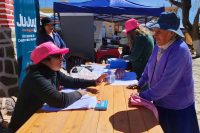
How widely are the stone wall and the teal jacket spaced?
89.1 inches

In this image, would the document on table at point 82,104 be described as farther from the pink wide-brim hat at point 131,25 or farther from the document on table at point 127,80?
the pink wide-brim hat at point 131,25

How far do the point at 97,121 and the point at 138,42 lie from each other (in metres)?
2.31

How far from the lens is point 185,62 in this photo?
2.79 m

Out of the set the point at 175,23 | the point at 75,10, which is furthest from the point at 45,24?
the point at 175,23

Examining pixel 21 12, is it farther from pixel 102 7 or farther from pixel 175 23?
pixel 175 23

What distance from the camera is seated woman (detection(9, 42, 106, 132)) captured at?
275 centimetres

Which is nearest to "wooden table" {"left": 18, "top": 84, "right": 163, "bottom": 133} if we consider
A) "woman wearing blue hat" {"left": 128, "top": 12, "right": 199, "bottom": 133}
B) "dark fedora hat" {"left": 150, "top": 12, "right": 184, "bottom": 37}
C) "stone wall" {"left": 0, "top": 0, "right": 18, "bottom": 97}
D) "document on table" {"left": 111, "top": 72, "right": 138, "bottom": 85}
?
"woman wearing blue hat" {"left": 128, "top": 12, "right": 199, "bottom": 133}

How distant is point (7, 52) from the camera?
6.00m

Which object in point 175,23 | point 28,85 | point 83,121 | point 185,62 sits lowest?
point 83,121

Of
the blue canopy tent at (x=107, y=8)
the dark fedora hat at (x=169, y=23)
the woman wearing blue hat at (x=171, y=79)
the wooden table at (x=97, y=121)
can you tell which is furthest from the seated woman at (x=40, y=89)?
the blue canopy tent at (x=107, y=8)

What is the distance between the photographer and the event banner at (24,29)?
20.2ft

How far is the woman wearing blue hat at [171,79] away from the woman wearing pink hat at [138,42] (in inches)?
61.0

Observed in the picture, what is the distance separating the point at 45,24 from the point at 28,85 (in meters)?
3.57

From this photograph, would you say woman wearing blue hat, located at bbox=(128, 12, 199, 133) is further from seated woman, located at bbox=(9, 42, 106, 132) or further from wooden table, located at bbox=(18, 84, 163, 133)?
seated woman, located at bbox=(9, 42, 106, 132)
